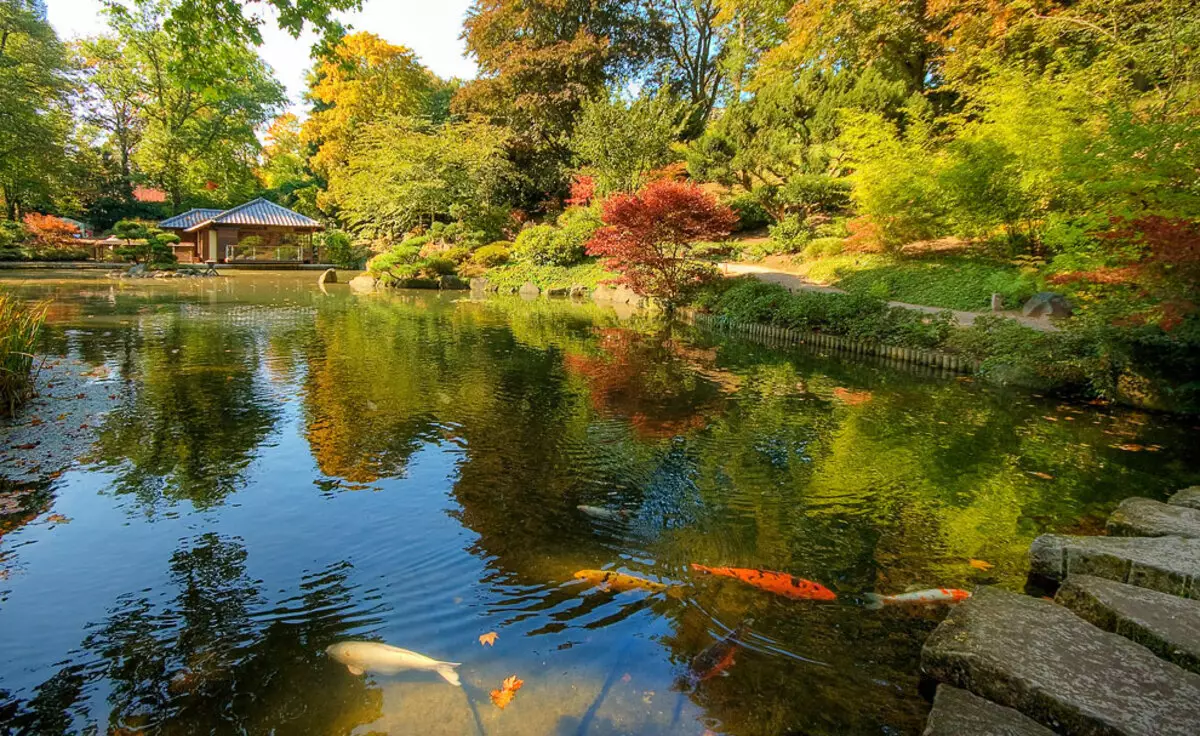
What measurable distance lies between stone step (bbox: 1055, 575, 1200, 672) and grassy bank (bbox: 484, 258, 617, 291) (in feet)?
60.6

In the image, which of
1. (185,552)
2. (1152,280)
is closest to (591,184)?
(1152,280)

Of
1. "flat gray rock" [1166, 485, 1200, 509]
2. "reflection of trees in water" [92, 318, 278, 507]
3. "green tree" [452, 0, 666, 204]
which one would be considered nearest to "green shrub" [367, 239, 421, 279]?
"green tree" [452, 0, 666, 204]

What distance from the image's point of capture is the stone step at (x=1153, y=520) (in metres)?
3.53

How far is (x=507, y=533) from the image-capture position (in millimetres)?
3957

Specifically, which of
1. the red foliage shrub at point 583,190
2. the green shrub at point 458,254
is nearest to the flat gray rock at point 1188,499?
the red foliage shrub at point 583,190

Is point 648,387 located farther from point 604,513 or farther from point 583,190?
point 583,190

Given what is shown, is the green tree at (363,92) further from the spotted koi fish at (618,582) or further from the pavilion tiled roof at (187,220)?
the spotted koi fish at (618,582)

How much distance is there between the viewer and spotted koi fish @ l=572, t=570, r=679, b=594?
3357 mm

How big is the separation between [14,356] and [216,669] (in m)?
5.37

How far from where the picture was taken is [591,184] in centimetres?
2391

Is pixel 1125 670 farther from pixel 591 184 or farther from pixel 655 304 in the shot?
pixel 591 184

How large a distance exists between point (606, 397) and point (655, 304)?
9886 millimetres

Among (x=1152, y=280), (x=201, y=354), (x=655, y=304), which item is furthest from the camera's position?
(x=655, y=304)

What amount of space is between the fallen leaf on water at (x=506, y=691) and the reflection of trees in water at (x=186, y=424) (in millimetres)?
2829
